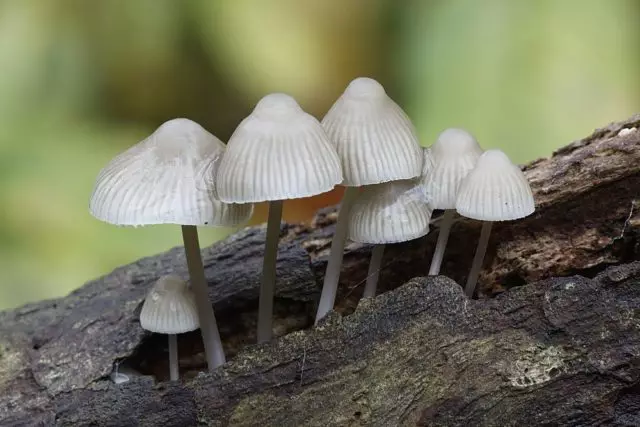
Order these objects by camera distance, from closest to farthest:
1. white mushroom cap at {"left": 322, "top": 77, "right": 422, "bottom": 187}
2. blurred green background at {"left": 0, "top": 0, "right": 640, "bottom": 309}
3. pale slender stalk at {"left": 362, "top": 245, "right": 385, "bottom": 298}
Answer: white mushroom cap at {"left": 322, "top": 77, "right": 422, "bottom": 187}, pale slender stalk at {"left": 362, "top": 245, "right": 385, "bottom": 298}, blurred green background at {"left": 0, "top": 0, "right": 640, "bottom": 309}

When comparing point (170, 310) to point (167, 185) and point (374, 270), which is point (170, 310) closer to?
point (167, 185)

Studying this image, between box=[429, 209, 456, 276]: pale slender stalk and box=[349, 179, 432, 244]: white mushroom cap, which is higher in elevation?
box=[349, 179, 432, 244]: white mushroom cap

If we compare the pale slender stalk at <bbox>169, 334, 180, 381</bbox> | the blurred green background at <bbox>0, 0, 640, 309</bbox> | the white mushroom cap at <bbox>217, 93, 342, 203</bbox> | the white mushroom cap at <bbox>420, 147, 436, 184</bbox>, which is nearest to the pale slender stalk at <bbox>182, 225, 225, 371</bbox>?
the pale slender stalk at <bbox>169, 334, 180, 381</bbox>

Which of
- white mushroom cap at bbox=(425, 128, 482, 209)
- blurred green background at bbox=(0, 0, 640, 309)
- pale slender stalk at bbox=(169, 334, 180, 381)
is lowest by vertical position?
pale slender stalk at bbox=(169, 334, 180, 381)

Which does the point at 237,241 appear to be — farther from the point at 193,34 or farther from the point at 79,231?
the point at 193,34

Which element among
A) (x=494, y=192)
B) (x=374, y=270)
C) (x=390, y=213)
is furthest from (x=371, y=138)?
(x=374, y=270)

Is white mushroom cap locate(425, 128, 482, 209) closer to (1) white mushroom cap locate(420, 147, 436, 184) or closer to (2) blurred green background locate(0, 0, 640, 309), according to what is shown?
(1) white mushroom cap locate(420, 147, 436, 184)

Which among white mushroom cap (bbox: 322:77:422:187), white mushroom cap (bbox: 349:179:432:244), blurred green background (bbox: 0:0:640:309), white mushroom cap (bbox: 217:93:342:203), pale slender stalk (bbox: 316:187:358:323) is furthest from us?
blurred green background (bbox: 0:0:640:309)

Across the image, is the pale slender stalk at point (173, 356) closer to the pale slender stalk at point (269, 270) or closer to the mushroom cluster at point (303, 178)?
the mushroom cluster at point (303, 178)
